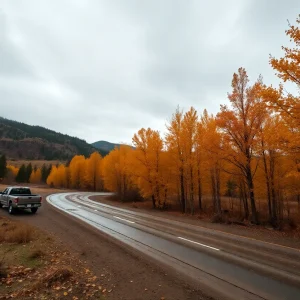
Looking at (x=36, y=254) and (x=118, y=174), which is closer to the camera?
(x=36, y=254)

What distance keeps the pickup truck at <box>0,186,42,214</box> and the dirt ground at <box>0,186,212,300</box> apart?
8.63 meters

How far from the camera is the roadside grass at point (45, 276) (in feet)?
18.0

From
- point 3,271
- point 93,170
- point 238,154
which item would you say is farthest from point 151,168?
point 93,170

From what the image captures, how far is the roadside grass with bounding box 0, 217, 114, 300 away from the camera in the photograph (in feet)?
18.0

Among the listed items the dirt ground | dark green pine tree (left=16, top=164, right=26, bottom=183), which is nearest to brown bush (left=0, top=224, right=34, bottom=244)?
the dirt ground

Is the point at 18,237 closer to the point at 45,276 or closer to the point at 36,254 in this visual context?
the point at 36,254

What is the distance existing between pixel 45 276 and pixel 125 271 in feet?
7.47

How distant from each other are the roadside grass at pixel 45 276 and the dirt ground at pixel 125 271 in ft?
0.93

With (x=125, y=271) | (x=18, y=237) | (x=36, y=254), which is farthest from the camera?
(x=18, y=237)

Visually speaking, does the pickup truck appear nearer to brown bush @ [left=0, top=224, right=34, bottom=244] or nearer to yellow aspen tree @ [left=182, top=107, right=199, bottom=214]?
brown bush @ [left=0, top=224, right=34, bottom=244]

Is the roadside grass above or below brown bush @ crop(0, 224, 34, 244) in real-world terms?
below

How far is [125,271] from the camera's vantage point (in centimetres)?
714

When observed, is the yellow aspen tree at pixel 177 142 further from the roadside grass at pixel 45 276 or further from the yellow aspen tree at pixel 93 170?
the yellow aspen tree at pixel 93 170

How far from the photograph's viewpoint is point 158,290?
585 cm
